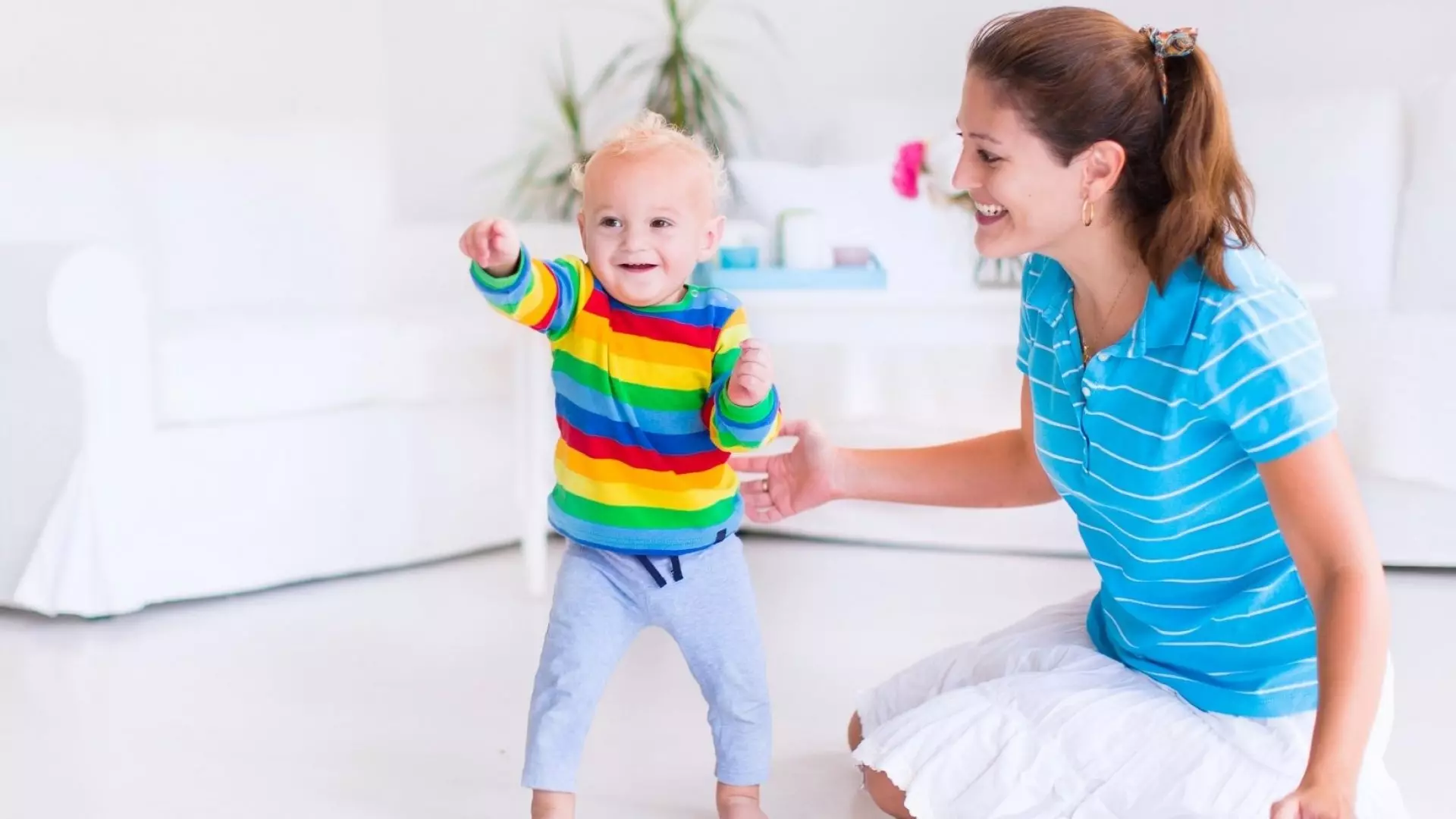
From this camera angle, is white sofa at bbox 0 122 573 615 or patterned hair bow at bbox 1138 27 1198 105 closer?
patterned hair bow at bbox 1138 27 1198 105

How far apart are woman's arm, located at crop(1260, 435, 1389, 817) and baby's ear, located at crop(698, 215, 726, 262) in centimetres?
60

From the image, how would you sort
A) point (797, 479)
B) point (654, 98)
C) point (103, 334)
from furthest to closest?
point (654, 98)
point (103, 334)
point (797, 479)

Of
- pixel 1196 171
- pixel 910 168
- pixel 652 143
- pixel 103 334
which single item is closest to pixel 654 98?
pixel 910 168

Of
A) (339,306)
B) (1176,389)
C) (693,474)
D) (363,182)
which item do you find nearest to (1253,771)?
(1176,389)

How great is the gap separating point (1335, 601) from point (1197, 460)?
0.71 ft

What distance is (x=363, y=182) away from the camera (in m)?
3.22

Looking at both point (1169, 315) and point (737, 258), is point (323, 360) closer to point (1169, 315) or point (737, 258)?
point (737, 258)

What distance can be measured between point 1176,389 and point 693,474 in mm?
499

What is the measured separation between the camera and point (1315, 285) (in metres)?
2.58

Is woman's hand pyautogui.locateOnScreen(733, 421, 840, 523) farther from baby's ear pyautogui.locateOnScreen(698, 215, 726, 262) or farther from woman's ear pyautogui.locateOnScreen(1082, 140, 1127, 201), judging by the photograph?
woman's ear pyautogui.locateOnScreen(1082, 140, 1127, 201)

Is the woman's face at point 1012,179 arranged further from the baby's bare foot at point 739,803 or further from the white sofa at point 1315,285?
the white sofa at point 1315,285

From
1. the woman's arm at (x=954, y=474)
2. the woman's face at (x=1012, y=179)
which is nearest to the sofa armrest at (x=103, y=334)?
the woman's arm at (x=954, y=474)

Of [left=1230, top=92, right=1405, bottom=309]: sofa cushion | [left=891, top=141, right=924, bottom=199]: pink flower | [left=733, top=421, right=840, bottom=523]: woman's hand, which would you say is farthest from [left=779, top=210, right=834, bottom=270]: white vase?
[left=733, top=421, right=840, bottom=523]: woman's hand

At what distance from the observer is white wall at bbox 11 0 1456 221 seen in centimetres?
325
